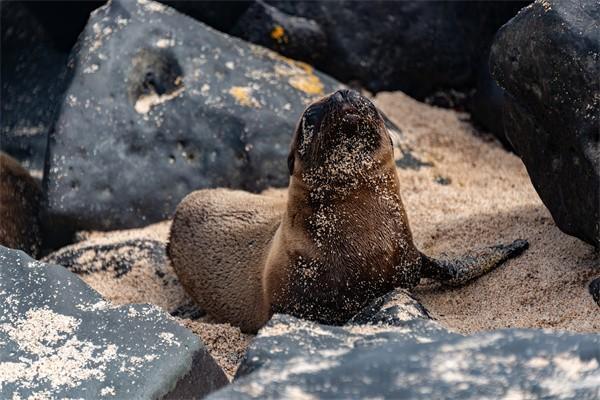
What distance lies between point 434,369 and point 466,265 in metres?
2.18

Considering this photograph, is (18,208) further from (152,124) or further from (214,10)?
(214,10)

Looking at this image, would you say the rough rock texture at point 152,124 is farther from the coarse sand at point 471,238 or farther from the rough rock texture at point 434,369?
the rough rock texture at point 434,369

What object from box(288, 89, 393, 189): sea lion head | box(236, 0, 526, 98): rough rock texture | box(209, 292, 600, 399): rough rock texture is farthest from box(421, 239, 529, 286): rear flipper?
box(236, 0, 526, 98): rough rock texture

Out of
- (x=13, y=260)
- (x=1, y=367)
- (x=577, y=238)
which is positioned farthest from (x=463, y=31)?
(x=1, y=367)

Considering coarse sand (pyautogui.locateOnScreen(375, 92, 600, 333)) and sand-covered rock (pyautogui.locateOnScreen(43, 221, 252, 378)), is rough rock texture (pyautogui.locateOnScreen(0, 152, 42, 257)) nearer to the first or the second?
sand-covered rock (pyautogui.locateOnScreen(43, 221, 252, 378))

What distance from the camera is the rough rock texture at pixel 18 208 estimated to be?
625cm

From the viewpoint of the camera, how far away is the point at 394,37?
7398 millimetres

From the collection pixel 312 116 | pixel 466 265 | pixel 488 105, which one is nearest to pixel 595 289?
pixel 466 265

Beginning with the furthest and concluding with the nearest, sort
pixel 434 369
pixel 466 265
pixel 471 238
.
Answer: pixel 471 238 → pixel 466 265 → pixel 434 369

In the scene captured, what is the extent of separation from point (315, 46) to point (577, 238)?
3220 mm

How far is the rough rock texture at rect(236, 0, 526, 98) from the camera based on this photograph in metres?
7.31

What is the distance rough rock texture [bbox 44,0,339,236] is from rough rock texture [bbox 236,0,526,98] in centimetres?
74

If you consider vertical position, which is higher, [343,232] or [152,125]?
[343,232]

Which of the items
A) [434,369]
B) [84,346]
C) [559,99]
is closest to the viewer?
[434,369]
